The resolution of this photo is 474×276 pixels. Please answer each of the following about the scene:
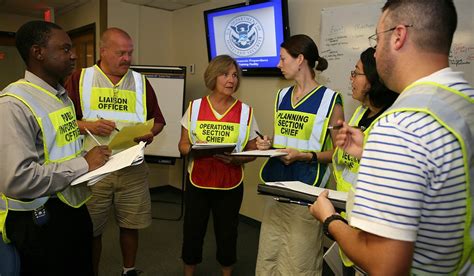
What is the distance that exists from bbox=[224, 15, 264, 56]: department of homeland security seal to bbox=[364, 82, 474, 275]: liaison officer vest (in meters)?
2.43

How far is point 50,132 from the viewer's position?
1248mm

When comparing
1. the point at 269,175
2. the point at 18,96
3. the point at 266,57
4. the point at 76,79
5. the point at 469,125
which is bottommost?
the point at 269,175

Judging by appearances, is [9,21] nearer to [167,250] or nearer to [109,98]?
[109,98]

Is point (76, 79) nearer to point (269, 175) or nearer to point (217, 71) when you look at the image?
point (217, 71)

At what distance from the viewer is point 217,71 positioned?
210 cm

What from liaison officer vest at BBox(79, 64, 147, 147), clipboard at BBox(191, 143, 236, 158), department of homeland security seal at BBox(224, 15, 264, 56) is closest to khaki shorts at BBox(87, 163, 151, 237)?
liaison officer vest at BBox(79, 64, 147, 147)

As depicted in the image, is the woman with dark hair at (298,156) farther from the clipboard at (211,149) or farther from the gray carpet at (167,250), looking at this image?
Result: the gray carpet at (167,250)

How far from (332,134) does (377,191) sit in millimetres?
1122

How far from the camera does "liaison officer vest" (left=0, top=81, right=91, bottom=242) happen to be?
1.21 metres

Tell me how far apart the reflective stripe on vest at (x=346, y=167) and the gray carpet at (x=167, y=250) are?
1356mm

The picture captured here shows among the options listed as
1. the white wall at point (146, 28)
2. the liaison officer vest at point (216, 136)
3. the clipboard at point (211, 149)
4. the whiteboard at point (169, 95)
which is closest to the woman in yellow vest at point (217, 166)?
the liaison officer vest at point (216, 136)

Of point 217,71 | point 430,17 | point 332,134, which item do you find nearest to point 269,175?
point 332,134

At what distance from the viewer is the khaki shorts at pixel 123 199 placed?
1.99 meters

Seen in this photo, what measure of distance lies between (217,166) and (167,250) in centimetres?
124
